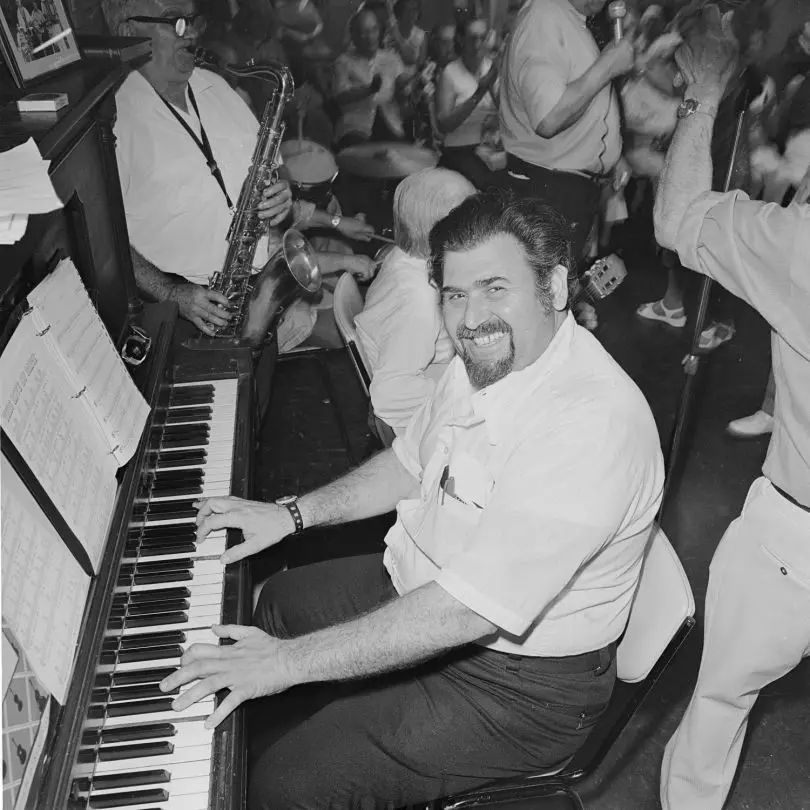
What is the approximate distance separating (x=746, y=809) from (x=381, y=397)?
1.68m

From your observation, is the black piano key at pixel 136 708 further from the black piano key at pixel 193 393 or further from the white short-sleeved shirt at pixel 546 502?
the black piano key at pixel 193 393

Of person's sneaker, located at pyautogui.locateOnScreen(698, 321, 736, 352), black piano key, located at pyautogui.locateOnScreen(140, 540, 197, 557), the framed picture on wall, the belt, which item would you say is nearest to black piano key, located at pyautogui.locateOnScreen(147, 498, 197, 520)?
black piano key, located at pyautogui.locateOnScreen(140, 540, 197, 557)

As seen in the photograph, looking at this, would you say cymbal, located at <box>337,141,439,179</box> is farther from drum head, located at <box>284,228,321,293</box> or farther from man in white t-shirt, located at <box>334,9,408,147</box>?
drum head, located at <box>284,228,321,293</box>

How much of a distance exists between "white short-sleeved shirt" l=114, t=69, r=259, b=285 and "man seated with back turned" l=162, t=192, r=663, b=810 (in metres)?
1.78

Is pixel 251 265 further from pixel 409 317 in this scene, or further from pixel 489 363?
pixel 489 363

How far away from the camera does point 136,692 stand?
164 cm

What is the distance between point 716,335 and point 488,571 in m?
4.07

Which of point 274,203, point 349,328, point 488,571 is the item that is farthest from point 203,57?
point 488,571

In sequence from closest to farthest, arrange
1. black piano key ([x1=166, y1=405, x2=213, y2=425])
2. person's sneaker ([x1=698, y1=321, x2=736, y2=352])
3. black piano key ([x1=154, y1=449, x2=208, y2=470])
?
black piano key ([x1=154, y1=449, x2=208, y2=470]) < black piano key ([x1=166, y1=405, x2=213, y2=425]) < person's sneaker ([x1=698, y1=321, x2=736, y2=352])

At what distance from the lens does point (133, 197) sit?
3.40 metres

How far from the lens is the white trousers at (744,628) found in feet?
6.77

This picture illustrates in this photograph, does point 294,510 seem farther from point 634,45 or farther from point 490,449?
point 634,45

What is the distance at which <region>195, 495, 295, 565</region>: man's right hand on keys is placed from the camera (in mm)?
2057

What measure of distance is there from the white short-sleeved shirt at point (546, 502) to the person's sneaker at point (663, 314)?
3628 mm
